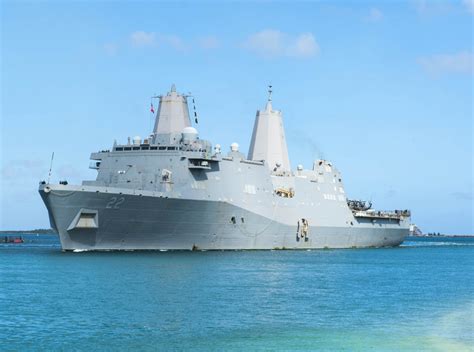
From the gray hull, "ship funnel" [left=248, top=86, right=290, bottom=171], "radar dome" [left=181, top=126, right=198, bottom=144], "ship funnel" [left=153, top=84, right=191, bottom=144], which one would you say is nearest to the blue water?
the gray hull

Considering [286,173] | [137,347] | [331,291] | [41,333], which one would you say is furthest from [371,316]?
[286,173]

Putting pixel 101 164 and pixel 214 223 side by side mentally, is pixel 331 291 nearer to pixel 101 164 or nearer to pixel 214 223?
pixel 214 223

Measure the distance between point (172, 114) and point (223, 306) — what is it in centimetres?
2905

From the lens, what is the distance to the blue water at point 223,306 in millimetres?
20344

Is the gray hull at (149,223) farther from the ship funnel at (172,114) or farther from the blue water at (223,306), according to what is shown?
the ship funnel at (172,114)

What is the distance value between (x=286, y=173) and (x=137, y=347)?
3942 centimetres

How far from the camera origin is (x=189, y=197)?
152 ft

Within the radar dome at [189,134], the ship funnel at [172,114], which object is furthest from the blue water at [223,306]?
the ship funnel at [172,114]

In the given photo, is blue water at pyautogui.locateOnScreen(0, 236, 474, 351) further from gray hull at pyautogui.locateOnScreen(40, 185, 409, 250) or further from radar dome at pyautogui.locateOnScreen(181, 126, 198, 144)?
radar dome at pyautogui.locateOnScreen(181, 126, 198, 144)

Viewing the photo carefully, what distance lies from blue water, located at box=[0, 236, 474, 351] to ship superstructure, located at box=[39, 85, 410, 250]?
2.58 meters

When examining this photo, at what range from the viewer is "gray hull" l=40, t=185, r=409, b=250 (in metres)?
42.8

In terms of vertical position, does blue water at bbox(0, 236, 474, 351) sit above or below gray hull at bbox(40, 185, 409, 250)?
below

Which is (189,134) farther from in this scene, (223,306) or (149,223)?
(223,306)

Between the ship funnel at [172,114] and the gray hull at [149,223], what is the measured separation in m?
7.82
